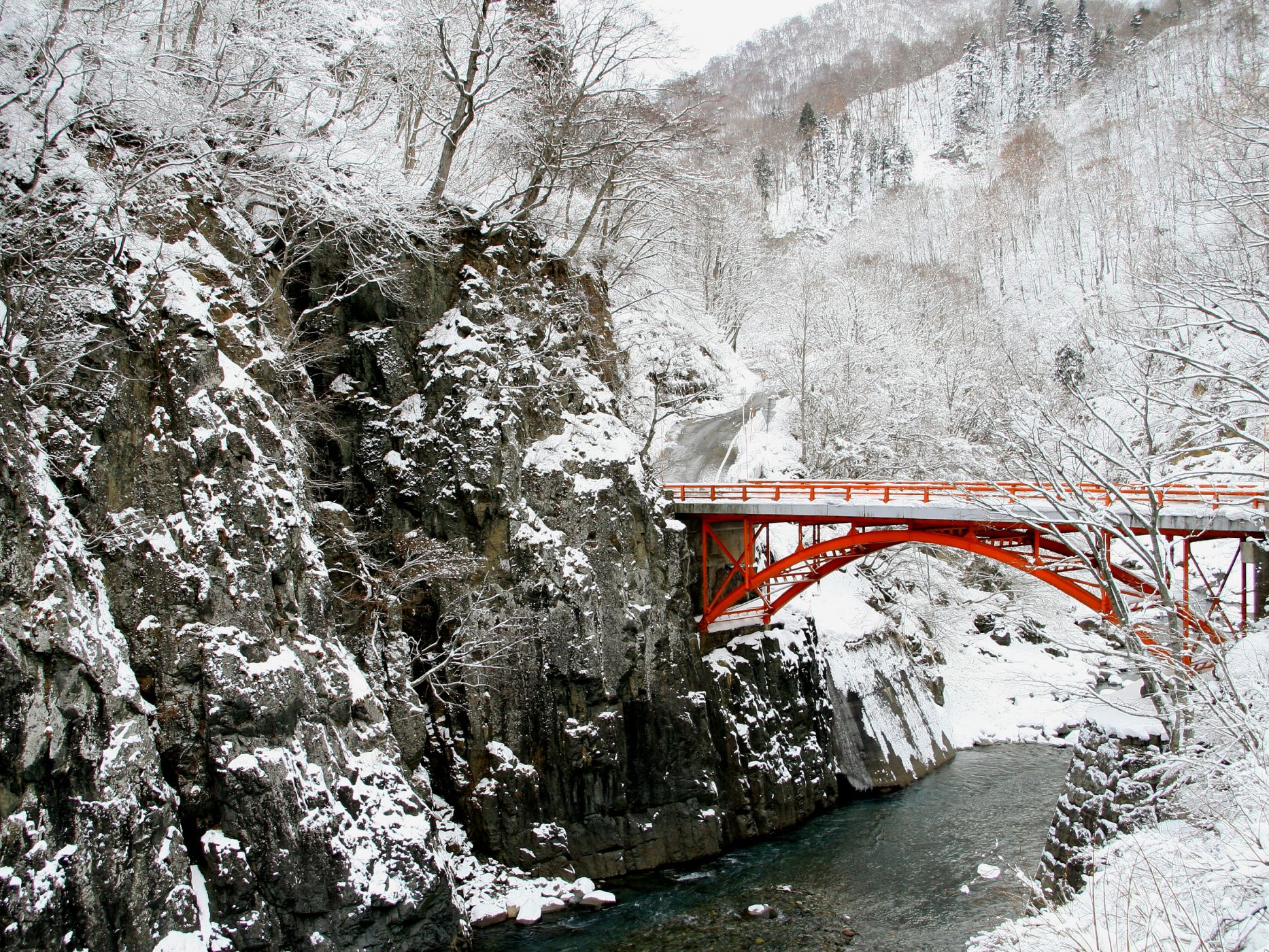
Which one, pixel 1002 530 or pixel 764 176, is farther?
pixel 764 176

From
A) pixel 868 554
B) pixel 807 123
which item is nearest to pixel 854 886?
pixel 868 554

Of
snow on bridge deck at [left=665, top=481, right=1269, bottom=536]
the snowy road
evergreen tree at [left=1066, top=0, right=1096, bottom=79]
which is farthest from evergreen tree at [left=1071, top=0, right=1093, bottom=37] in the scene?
snow on bridge deck at [left=665, top=481, right=1269, bottom=536]

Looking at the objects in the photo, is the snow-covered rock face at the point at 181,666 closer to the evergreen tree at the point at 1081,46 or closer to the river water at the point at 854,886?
the river water at the point at 854,886

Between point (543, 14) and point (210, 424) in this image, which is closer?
point (210, 424)

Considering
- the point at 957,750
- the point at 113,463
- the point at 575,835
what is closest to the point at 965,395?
the point at 957,750

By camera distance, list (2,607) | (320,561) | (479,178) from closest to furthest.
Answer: (2,607) < (320,561) < (479,178)

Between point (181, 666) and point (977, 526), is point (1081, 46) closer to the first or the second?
point (977, 526)

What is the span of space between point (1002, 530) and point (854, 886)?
7.16m

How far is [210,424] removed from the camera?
1041 cm

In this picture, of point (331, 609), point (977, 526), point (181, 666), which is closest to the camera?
point (181, 666)

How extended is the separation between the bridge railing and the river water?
6.74 m

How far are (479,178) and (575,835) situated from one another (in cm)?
1643

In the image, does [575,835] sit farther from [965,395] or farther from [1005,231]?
[1005,231]

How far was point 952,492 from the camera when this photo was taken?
45.2 ft
